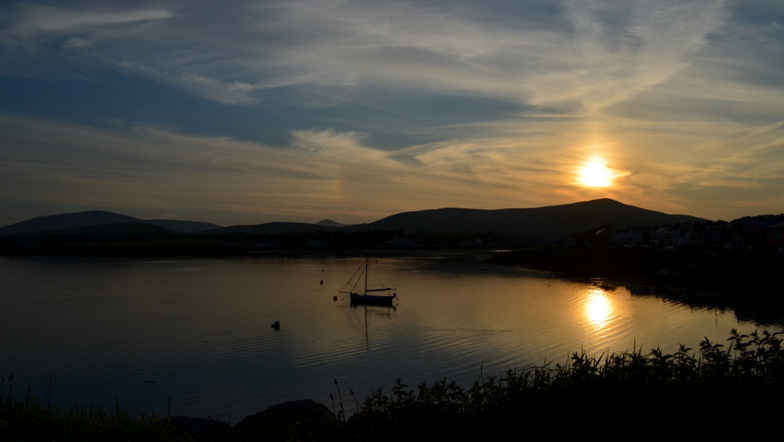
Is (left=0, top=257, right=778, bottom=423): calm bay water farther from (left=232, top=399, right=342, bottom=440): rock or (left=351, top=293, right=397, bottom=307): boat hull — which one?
(left=232, top=399, right=342, bottom=440): rock

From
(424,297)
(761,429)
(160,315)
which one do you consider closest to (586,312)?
(424,297)

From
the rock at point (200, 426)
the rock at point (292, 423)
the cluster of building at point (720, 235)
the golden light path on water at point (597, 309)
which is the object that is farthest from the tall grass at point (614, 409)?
the cluster of building at point (720, 235)

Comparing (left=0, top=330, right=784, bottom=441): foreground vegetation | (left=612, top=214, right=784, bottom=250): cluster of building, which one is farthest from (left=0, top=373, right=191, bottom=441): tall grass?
(left=612, top=214, right=784, bottom=250): cluster of building

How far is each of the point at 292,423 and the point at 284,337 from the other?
18.2 m

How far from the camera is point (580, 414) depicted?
27.6 feet

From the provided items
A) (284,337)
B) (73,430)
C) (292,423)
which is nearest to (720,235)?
(284,337)

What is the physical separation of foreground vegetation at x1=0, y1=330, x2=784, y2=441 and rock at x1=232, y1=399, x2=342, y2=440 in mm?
47

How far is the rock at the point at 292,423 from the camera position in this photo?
28.1 feet

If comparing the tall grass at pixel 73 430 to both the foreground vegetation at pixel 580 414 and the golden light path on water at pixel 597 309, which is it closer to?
the foreground vegetation at pixel 580 414

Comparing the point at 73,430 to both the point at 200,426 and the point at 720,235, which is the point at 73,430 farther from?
the point at 720,235

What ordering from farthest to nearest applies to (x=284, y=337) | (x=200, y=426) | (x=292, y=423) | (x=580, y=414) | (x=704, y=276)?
1. (x=704, y=276)
2. (x=284, y=337)
3. (x=200, y=426)
4. (x=292, y=423)
5. (x=580, y=414)

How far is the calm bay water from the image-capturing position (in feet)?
62.5

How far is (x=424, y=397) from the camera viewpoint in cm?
871

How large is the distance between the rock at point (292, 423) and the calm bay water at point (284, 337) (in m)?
4.19
